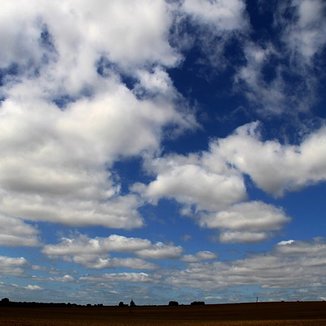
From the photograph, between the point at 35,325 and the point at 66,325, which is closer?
the point at 35,325

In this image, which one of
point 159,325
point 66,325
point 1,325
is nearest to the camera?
point 1,325

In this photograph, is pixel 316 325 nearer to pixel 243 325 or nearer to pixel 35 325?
pixel 243 325

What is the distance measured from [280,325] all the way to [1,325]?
→ 41282mm

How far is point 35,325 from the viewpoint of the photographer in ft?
243

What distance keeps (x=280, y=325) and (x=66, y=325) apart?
32.9 m

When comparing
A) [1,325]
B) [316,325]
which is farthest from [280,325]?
[1,325]

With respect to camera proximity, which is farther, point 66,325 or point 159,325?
point 159,325

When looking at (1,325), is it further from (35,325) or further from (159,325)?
(159,325)

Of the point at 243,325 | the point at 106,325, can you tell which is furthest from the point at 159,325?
the point at 243,325

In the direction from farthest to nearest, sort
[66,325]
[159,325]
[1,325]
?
[159,325], [66,325], [1,325]

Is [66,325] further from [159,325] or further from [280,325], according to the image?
[280,325]

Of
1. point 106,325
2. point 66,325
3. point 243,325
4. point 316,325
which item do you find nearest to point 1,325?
point 66,325

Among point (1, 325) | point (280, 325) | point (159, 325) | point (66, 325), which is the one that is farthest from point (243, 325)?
point (1, 325)

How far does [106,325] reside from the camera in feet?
277
